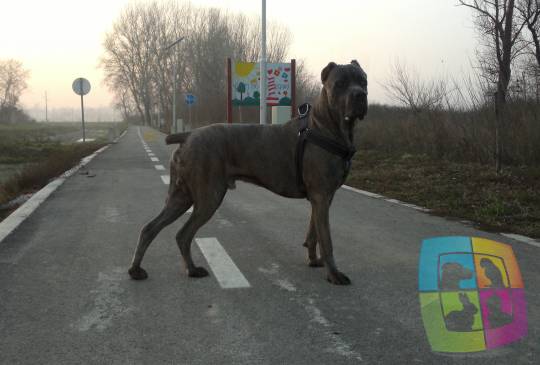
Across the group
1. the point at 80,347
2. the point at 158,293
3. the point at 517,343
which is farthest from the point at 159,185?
the point at 517,343

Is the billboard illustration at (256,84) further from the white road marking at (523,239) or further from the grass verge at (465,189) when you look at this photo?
the white road marking at (523,239)

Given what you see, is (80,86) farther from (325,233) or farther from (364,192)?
(325,233)

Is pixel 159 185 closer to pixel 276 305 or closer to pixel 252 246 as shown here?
pixel 252 246

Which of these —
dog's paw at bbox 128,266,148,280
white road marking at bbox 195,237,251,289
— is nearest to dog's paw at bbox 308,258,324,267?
white road marking at bbox 195,237,251,289

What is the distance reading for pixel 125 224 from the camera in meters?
6.54

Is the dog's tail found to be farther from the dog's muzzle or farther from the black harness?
the dog's muzzle

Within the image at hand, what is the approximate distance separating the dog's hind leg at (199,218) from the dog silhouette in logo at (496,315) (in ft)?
6.90

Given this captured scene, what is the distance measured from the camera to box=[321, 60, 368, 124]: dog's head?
3.74 metres

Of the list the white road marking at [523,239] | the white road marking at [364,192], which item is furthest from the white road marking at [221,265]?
the white road marking at [364,192]

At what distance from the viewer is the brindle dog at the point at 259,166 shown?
4.05 meters

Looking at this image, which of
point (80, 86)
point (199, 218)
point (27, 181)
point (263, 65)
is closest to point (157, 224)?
point (199, 218)

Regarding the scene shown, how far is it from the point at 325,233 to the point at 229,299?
898mm

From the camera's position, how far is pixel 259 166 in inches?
165

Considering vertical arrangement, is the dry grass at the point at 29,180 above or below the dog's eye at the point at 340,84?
below
